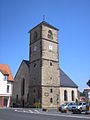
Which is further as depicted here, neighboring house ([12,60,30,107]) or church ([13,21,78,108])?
neighboring house ([12,60,30,107])

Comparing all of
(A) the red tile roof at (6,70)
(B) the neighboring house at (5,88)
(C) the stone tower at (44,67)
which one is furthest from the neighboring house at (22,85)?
(B) the neighboring house at (5,88)

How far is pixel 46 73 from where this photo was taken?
127ft

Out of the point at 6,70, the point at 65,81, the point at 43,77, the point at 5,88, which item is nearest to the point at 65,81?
the point at 65,81

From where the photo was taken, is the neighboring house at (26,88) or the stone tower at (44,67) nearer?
the stone tower at (44,67)

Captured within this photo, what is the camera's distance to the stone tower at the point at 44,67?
123 ft

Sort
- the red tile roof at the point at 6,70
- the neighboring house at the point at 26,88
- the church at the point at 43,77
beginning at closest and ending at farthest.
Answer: the church at the point at 43,77 → the red tile roof at the point at 6,70 → the neighboring house at the point at 26,88

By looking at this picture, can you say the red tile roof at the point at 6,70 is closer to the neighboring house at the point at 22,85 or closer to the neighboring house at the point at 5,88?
the neighboring house at the point at 5,88

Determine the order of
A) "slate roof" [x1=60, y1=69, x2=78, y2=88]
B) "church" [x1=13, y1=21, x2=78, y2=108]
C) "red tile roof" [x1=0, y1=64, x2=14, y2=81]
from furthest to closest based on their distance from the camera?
"slate roof" [x1=60, y1=69, x2=78, y2=88]
"red tile roof" [x1=0, y1=64, x2=14, y2=81]
"church" [x1=13, y1=21, x2=78, y2=108]

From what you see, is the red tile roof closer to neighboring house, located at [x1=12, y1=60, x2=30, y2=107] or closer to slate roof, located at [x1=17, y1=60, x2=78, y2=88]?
neighboring house, located at [x1=12, y1=60, x2=30, y2=107]

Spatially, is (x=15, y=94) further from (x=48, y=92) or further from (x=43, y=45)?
(x=43, y=45)

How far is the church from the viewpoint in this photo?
37.9 meters

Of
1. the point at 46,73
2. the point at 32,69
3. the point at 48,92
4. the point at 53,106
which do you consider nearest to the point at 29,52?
the point at 32,69

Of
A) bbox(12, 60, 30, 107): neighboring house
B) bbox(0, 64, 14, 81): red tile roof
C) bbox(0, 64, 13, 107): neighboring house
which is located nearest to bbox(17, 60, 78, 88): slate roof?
bbox(12, 60, 30, 107): neighboring house

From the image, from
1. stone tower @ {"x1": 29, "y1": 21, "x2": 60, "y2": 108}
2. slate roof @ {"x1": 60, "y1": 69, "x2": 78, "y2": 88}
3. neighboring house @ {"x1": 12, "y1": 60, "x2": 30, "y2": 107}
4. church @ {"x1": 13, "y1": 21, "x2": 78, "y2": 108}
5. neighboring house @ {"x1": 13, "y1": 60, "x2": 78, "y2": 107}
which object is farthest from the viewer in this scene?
neighboring house @ {"x1": 12, "y1": 60, "x2": 30, "y2": 107}
